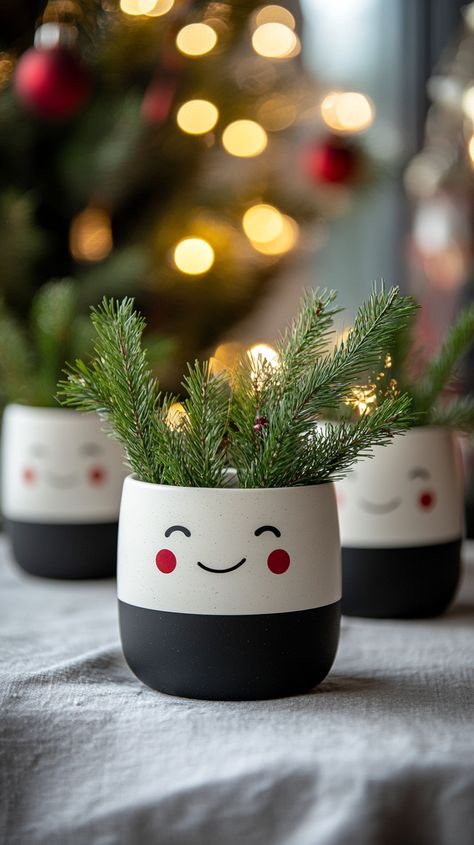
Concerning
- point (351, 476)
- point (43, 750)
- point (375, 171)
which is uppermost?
point (375, 171)

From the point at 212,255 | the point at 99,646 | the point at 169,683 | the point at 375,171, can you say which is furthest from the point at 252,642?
the point at 375,171

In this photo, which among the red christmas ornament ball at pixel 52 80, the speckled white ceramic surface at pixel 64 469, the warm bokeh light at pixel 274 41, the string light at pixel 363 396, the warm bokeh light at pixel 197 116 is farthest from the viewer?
the warm bokeh light at pixel 274 41

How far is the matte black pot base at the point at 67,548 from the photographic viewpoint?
2.60 ft

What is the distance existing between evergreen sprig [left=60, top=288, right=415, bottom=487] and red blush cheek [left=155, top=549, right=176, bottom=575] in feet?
0.12

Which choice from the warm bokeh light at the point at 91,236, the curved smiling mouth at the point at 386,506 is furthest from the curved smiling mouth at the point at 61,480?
the warm bokeh light at the point at 91,236

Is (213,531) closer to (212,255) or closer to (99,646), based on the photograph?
(99,646)

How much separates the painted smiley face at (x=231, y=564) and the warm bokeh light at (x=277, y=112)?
0.88 m

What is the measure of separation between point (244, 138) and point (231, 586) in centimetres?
90

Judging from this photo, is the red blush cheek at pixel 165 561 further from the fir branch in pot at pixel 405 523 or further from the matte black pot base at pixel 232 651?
the fir branch in pot at pixel 405 523

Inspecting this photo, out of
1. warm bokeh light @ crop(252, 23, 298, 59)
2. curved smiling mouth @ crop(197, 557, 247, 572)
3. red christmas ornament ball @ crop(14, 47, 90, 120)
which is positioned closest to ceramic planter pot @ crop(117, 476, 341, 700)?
curved smiling mouth @ crop(197, 557, 247, 572)

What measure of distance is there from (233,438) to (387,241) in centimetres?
155

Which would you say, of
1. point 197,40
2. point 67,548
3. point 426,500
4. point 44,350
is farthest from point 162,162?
point 426,500

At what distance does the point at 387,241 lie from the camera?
78.3 inches

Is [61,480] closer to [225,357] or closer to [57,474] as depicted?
[57,474]
